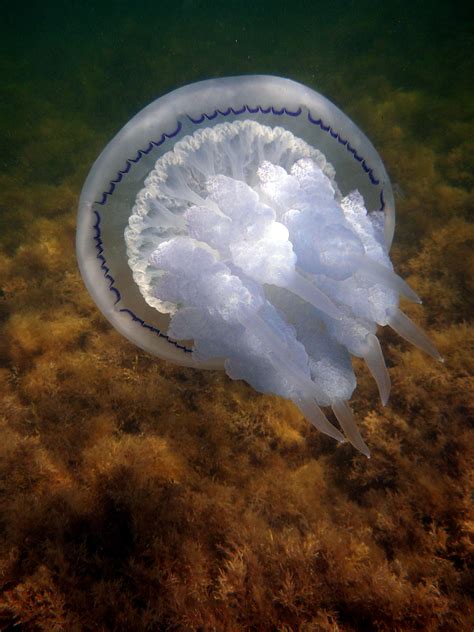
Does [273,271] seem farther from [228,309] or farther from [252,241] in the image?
[228,309]

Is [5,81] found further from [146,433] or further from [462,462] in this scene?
[462,462]

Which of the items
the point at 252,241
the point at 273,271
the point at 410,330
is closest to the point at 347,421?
the point at 410,330

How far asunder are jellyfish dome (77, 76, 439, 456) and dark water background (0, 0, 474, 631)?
1.83 ft

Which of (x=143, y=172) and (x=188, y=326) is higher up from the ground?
(x=143, y=172)

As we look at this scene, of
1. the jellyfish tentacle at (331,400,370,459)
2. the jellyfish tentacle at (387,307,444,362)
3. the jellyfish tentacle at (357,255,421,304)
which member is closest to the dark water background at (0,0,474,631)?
the jellyfish tentacle at (331,400,370,459)

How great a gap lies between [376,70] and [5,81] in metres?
7.29

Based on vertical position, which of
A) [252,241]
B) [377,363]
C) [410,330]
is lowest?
[377,363]

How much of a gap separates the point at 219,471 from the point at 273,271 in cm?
165

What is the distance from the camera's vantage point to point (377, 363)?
9.14 feet

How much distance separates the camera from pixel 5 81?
8508 mm

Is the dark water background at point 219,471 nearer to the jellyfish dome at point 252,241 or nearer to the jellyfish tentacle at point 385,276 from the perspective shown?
the jellyfish dome at point 252,241

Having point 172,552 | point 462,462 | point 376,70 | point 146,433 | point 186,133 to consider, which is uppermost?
point 376,70

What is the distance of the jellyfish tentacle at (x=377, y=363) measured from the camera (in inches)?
108

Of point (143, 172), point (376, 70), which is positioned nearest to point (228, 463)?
point (143, 172)
